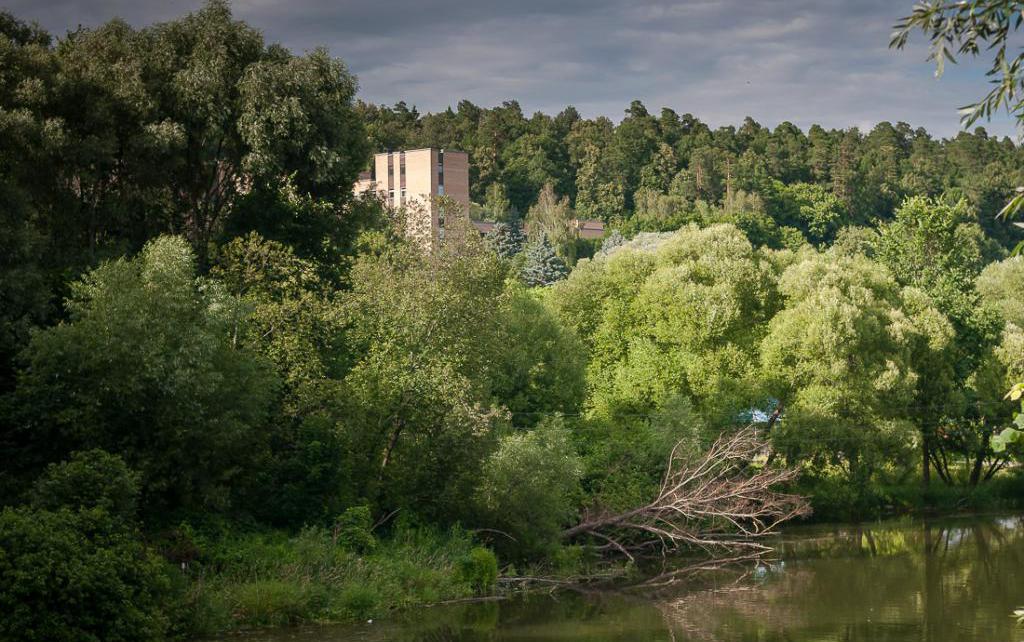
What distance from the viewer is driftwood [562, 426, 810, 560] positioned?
33.1 metres

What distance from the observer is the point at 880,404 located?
142 ft

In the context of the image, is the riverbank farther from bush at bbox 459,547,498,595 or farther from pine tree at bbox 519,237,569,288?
pine tree at bbox 519,237,569,288

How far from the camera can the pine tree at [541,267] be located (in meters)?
85.6

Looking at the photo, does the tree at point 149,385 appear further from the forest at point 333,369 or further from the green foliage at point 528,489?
the green foliage at point 528,489

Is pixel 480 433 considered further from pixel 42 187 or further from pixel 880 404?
pixel 880 404

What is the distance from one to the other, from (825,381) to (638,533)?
12317 mm

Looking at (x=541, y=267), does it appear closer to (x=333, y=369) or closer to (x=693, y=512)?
(x=693, y=512)

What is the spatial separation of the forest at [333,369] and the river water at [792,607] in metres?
1.60

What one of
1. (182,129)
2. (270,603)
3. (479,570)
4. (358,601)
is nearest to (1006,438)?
(270,603)

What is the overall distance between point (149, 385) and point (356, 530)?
603 centimetres

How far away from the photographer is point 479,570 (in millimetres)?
28500

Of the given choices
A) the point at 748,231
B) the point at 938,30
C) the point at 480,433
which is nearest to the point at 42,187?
the point at 480,433

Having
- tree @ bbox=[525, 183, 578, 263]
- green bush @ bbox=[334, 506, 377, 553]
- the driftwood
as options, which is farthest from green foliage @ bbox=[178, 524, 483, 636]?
tree @ bbox=[525, 183, 578, 263]

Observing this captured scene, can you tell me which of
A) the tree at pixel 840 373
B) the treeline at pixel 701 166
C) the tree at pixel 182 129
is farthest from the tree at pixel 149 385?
the treeline at pixel 701 166
